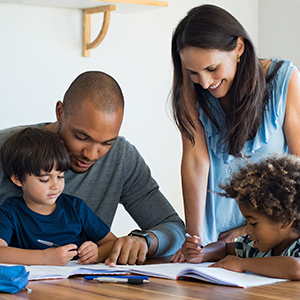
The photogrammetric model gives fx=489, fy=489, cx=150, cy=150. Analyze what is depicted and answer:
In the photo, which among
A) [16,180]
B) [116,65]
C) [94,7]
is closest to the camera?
[16,180]

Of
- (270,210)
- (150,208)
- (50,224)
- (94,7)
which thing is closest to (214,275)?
(270,210)

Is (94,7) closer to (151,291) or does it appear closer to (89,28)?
(89,28)

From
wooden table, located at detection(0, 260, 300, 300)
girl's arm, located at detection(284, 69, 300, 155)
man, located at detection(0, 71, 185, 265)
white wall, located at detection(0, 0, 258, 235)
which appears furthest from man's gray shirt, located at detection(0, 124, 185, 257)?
white wall, located at detection(0, 0, 258, 235)

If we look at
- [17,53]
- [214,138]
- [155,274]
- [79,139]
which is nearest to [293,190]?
[155,274]

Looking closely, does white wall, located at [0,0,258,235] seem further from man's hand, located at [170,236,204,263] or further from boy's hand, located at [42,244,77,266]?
boy's hand, located at [42,244,77,266]

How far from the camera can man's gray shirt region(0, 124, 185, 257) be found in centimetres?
161

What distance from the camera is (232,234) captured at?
1.60 meters

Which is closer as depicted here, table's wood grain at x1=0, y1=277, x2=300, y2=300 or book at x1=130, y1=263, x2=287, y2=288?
table's wood grain at x1=0, y1=277, x2=300, y2=300

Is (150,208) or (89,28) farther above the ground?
(89,28)

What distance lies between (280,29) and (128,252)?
235cm

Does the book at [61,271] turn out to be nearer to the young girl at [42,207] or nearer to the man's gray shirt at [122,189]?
the young girl at [42,207]

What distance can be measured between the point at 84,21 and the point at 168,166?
1046 mm

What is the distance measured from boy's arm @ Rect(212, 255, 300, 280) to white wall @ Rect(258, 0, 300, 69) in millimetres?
2221

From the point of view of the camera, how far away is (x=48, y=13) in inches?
104
